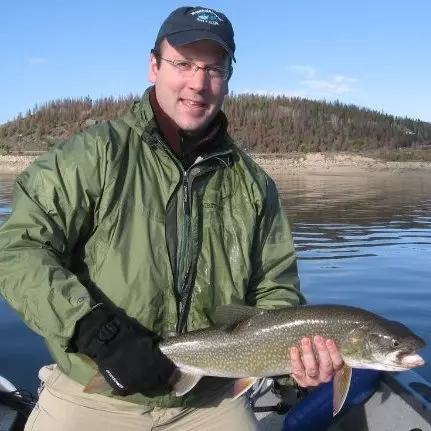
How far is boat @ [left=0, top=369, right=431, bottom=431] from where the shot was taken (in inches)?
181

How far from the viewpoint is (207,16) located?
355 centimetres

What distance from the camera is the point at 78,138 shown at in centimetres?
332

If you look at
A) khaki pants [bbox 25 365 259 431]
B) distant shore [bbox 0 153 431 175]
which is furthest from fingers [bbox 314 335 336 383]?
distant shore [bbox 0 153 431 175]

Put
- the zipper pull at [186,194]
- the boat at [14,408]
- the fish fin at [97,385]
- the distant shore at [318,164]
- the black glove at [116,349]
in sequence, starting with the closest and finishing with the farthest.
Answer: the black glove at [116,349]
the fish fin at [97,385]
the zipper pull at [186,194]
the boat at [14,408]
the distant shore at [318,164]

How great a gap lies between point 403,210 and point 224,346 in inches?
886

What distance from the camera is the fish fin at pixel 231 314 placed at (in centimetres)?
346

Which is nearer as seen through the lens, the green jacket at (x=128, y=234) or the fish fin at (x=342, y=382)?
the green jacket at (x=128, y=234)

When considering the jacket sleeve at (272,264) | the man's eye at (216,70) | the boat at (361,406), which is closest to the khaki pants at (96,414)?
the jacket sleeve at (272,264)

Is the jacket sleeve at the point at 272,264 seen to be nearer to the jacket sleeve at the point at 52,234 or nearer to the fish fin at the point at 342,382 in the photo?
the fish fin at the point at 342,382

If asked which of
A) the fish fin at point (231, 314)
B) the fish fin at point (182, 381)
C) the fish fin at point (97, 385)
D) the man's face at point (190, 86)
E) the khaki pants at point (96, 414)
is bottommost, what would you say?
the khaki pants at point (96, 414)

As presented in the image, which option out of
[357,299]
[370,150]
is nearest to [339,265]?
[357,299]

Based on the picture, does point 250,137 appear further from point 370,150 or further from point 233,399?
point 233,399

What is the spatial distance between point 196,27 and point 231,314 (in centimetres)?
157

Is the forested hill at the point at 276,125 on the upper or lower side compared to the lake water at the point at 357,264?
upper
